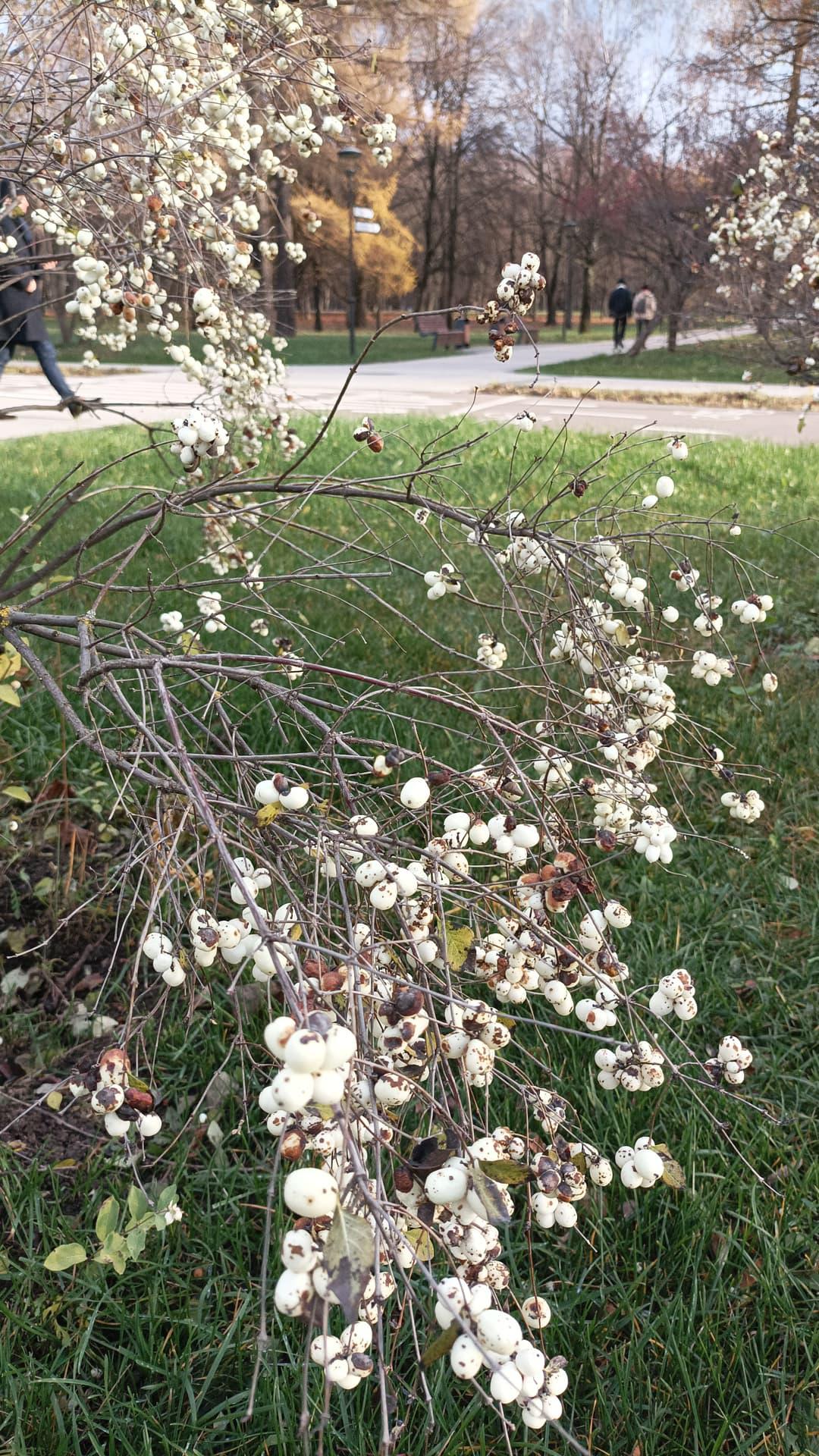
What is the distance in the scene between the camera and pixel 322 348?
29.6 meters

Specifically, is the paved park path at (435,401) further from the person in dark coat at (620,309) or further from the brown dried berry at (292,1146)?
the brown dried berry at (292,1146)

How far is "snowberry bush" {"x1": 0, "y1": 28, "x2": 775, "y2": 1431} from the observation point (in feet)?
3.01

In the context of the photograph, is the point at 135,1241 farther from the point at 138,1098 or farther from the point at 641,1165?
the point at 641,1165

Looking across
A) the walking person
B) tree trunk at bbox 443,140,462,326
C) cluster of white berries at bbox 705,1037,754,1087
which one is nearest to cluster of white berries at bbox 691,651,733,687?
cluster of white berries at bbox 705,1037,754,1087

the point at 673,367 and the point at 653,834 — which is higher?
the point at 673,367

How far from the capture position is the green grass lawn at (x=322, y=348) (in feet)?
75.0

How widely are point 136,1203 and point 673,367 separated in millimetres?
22980

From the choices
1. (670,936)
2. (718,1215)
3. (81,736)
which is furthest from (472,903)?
(670,936)

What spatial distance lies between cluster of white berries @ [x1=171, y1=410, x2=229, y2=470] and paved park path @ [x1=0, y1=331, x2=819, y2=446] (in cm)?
545

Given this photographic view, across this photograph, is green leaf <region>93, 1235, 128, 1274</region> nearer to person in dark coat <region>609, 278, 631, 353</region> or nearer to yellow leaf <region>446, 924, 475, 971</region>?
yellow leaf <region>446, 924, 475, 971</region>

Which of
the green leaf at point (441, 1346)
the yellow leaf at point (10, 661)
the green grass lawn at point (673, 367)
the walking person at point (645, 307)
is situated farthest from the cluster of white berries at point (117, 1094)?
the walking person at point (645, 307)

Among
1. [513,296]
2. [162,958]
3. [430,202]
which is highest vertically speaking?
[430,202]

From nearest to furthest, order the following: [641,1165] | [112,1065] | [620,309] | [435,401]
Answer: [112,1065]
[641,1165]
[435,401]
[620,309]

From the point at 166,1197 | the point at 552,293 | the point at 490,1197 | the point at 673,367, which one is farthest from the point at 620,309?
the point at 490,1197
